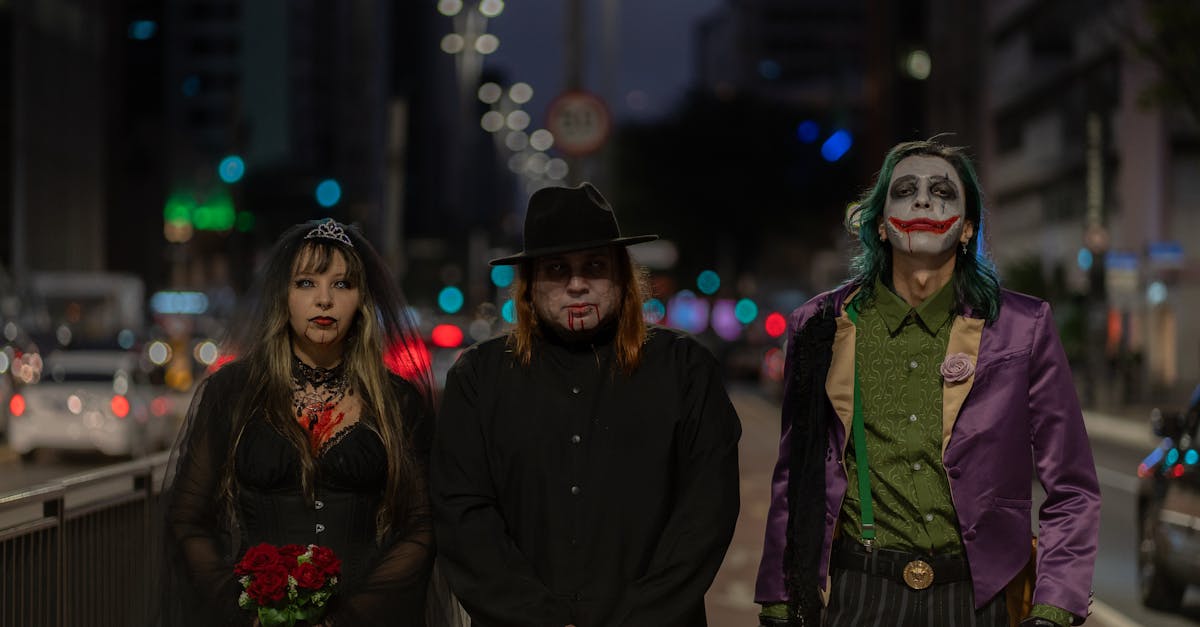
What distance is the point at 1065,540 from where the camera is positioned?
4.46 m

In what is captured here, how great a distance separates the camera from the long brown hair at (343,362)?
512 cm

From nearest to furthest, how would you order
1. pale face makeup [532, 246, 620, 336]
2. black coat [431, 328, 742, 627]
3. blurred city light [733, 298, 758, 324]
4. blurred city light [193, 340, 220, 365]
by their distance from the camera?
1. black coat [431, 328, 742, 627]
2. pale face makeup [532, 246, 620, 336]
3. blurred city light [193, 340, 220, 365]
4. blurred city light [733, 298, 758, 324]

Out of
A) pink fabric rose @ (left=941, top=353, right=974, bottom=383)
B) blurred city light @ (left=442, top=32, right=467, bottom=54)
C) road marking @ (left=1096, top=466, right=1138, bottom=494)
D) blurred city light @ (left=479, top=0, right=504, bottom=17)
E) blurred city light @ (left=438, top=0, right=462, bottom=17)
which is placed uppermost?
blurred city light @ (left=442, top=32, right=467, bottom=54)

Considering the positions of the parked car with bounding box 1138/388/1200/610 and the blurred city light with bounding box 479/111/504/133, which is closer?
the parked car with bounding box 1138/388/1200/610

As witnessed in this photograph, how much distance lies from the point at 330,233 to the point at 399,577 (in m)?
1.08

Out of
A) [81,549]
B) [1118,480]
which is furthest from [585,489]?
[1118,480]

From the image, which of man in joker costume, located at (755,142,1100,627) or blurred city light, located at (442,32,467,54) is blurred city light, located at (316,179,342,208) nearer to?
blurred city light, located at (442,32,467,54)

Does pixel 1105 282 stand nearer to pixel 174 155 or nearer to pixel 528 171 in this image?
pixel 528 171

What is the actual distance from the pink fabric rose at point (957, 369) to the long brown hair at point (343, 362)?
159 centimetres

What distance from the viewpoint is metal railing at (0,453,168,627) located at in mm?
5988

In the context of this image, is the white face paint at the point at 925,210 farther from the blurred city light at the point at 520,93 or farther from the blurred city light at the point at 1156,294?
the blurred city light at the point at 520,93

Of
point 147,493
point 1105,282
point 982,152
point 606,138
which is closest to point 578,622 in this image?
point 147,493

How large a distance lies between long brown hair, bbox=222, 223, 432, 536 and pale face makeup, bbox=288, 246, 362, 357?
0.7 inches

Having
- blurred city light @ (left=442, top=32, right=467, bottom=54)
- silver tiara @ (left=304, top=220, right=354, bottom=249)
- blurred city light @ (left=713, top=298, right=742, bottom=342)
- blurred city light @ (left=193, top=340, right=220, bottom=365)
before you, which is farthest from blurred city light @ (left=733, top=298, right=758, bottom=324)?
silver tiara @ (left=304, top=220, right=354, bottom=249)
